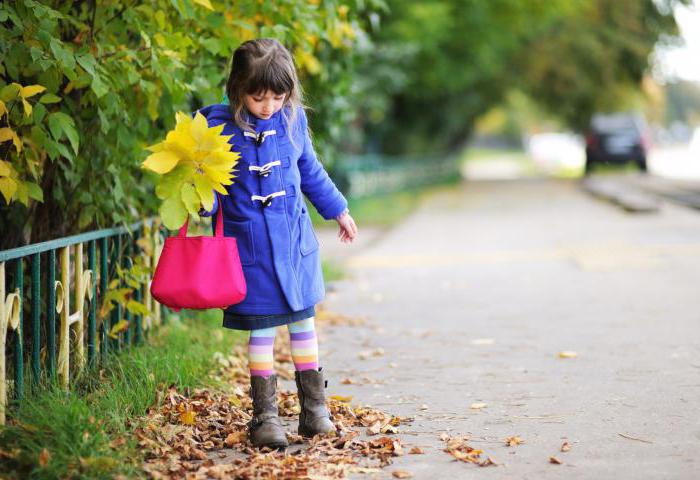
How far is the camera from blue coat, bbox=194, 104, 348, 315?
4.30 m

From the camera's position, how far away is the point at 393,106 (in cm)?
3011

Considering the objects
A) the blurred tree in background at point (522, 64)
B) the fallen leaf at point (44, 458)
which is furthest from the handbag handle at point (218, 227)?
the blurred tree in background at point (522, 64)

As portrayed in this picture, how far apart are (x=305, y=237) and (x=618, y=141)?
94.4ft

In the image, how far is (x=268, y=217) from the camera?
430 cm

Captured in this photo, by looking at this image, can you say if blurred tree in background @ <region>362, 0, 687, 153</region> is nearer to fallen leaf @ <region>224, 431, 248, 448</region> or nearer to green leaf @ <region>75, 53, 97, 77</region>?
green leaf @ <region>75, 53, 97, 77</region>

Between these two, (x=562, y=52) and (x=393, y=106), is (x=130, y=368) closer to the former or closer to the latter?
(x=393, y=106)

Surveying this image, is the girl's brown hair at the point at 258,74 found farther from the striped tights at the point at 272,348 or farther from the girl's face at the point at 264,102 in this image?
the striped tights at the point at 272,348

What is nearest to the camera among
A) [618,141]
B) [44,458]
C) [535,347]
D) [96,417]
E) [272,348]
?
[44,458]

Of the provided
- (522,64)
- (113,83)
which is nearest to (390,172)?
(522,64)

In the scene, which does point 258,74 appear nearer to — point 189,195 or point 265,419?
point 189,195

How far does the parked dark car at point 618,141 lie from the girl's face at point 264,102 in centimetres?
2855

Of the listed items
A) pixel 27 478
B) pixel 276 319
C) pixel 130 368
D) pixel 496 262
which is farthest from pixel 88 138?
pixel 496 262

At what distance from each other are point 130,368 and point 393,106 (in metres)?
25.5

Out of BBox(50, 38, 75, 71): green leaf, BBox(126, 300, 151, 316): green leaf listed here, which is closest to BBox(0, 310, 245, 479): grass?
BBox(126, 300, 151, 316): green leaf
